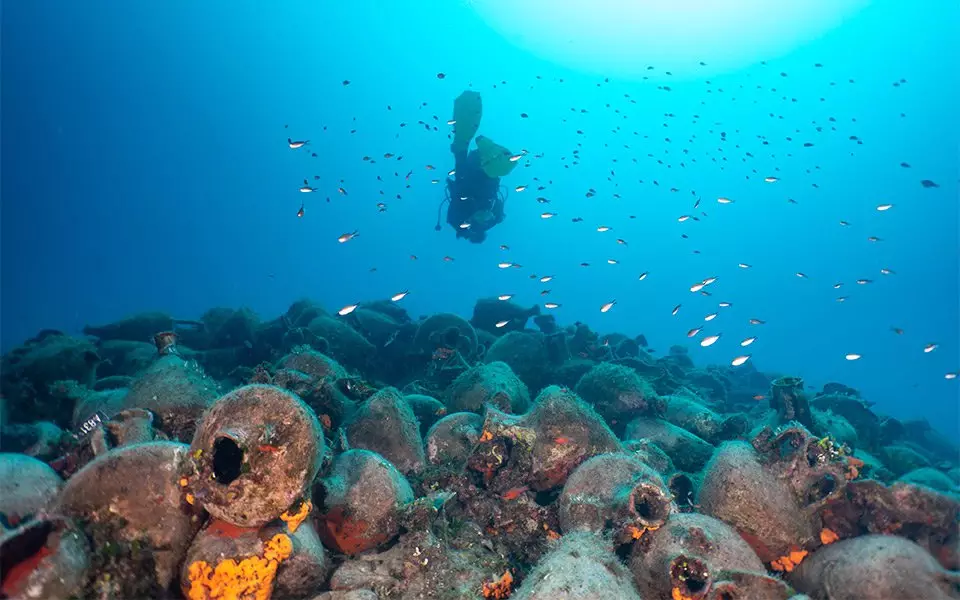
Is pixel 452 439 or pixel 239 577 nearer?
pixel 239 577

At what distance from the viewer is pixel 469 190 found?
903 inches

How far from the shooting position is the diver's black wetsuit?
22562 millimetres

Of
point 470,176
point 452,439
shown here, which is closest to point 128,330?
point 452,439

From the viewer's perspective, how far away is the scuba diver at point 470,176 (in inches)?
869

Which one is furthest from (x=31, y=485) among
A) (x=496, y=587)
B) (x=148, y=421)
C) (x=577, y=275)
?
(x=577, y=275)

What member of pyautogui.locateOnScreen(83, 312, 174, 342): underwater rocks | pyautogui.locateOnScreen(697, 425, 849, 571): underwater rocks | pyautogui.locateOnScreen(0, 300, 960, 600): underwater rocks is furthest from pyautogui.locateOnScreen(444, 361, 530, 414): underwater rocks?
pyautogui.locateOnScreen(83, 312, 174, 342): underwater rocks

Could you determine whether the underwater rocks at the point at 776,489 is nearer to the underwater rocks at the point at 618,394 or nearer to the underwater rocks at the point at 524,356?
the underwater rocks at the point at 618,394

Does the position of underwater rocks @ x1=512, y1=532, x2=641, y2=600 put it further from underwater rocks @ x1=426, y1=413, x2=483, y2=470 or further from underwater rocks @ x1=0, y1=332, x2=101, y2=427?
underwater rocks @ x1=0, y1=332, x2=101, y2=427

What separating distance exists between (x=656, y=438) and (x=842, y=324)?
138823 millimetres

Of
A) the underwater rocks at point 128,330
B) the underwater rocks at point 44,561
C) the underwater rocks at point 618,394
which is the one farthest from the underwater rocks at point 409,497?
the underwater rocks at point 128,330

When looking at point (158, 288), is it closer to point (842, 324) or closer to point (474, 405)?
point (474, 405)

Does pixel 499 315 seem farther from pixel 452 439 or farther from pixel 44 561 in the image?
pixel 44 561

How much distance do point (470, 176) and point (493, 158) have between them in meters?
1.83

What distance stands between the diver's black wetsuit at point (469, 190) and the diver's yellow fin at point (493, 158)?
0.46 m
